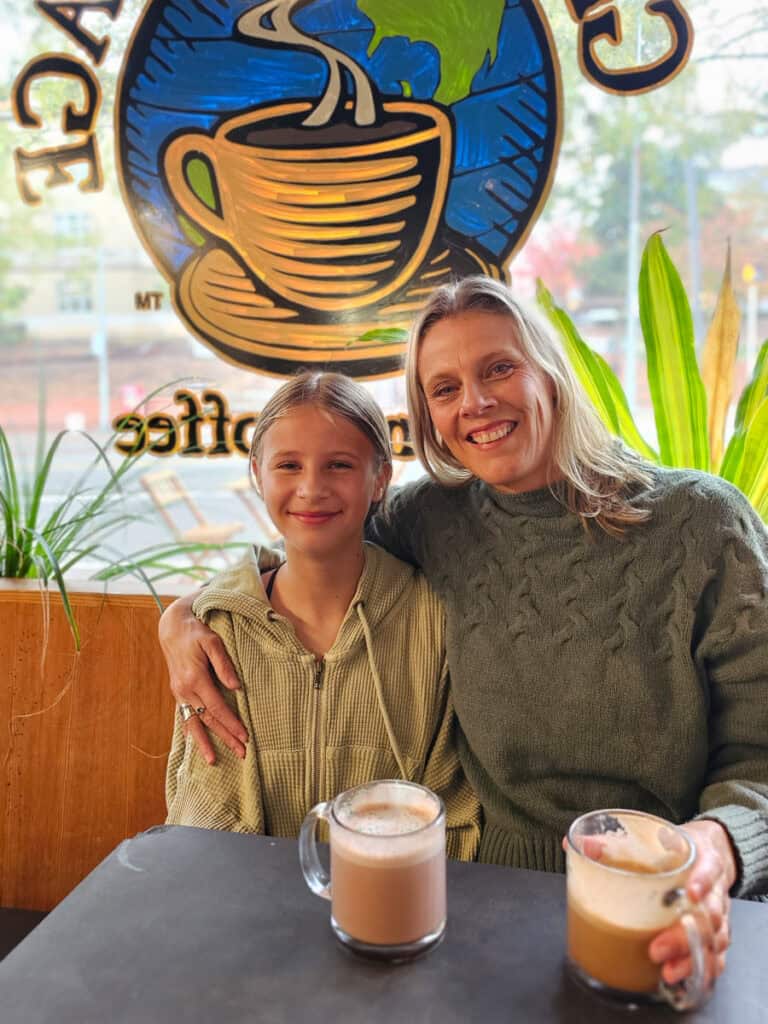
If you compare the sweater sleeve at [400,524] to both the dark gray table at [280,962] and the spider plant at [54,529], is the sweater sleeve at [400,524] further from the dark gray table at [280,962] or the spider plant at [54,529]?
the dark gray table at [280,962]

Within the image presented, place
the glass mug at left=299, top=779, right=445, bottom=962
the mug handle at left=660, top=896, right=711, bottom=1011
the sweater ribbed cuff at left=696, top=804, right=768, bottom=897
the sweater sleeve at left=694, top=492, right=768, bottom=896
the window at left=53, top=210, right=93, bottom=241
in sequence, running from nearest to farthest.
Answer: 1. the mug handle at left=660, top=896, right=711, bottom=1011
2. the glass mug at left=299, top=779, right=445, bottom=962
3. the sweater ribbed cuff at left=696, top=804, right=768, bottom=897
4. the sweater sleeve at left=694, top=492, right=768, bottom=896
5. the window at left=53, top=210, right=93, bottom=241

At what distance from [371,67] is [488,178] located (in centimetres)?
40

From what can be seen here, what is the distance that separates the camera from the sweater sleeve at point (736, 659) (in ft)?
4.28

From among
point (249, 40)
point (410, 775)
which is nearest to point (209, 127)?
point (249, 40)

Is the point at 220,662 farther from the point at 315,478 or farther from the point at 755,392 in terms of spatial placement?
the point at 755,392

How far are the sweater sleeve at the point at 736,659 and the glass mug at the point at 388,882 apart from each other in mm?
525

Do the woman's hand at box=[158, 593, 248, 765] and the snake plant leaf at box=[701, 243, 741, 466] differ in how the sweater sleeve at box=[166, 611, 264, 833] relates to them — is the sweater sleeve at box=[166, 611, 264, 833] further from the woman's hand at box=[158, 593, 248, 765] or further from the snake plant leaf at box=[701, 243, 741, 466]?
the snake plant leaf at box=[701, 243, 741, 466]

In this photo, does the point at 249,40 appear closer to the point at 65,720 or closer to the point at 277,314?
the point at 277,314

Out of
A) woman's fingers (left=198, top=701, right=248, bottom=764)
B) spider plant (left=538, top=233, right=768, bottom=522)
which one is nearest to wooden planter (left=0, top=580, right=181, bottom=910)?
woman's fingers (left=198, top=701, right=248, bottom=764)

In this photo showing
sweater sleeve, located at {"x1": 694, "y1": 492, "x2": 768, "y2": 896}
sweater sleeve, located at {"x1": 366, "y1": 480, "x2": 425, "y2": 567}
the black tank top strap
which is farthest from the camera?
sweater sleeve, located at {"x1": 366, "y1": 480, "x2": 425, "y2": 567}

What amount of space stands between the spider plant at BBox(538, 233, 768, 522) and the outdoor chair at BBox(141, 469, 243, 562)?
3.99 ft

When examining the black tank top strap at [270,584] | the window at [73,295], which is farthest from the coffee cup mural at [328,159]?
the black tank top strap at [270,584]

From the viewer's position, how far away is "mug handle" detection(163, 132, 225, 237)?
2.25 metres

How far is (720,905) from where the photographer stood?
2.80 ft
